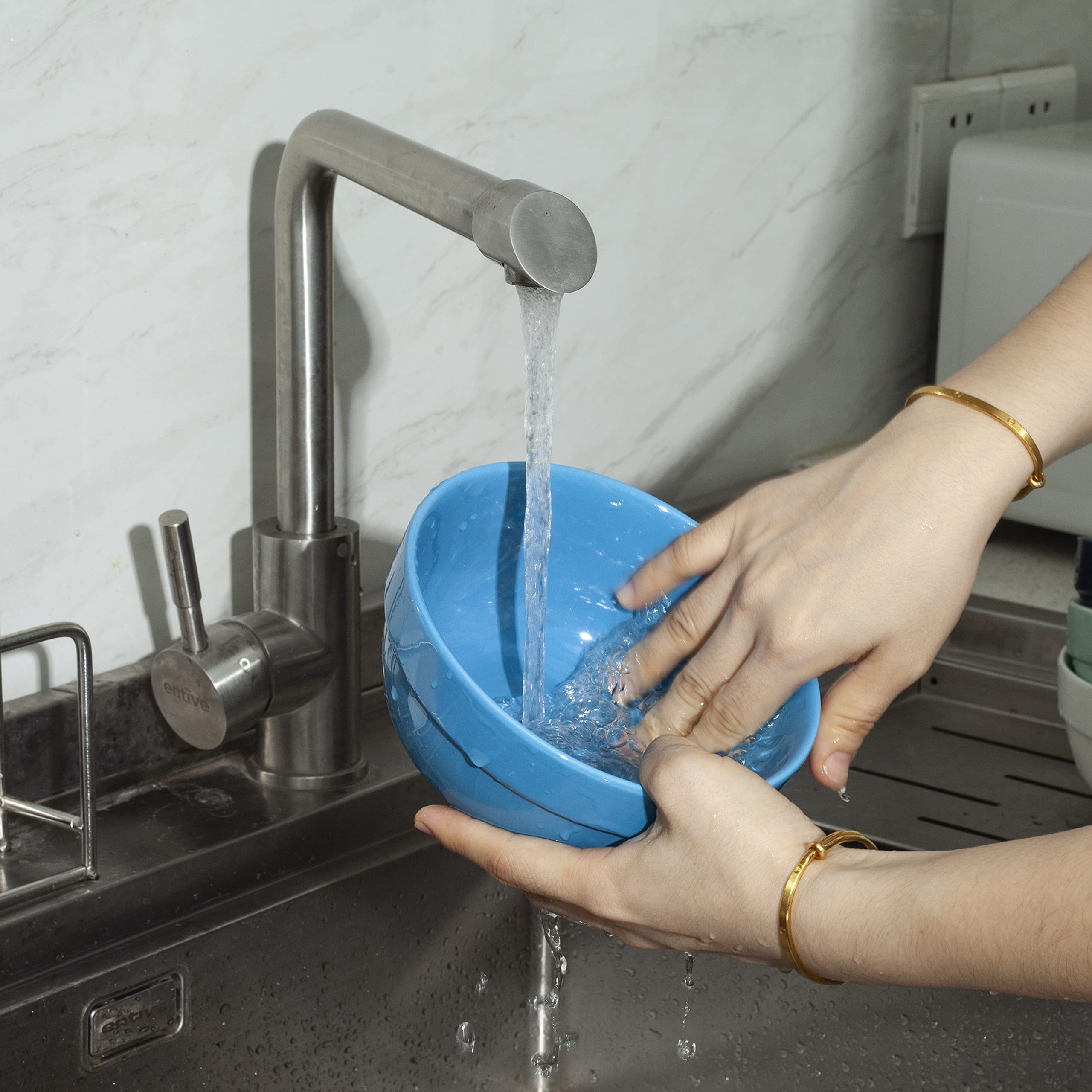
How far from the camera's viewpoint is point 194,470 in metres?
0.82

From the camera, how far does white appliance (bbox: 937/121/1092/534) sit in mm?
1098

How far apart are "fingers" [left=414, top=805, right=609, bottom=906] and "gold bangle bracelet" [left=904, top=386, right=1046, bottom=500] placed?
0.89 ft

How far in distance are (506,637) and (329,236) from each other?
0.24 metres

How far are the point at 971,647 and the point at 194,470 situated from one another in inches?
24.2

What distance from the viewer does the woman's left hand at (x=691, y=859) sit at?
0.56m

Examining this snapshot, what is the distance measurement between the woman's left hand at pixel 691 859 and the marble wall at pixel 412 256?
1.07 feet

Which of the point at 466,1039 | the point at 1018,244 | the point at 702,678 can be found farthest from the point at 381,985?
the point at 1018,244

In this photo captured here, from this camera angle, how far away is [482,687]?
0.74 metres

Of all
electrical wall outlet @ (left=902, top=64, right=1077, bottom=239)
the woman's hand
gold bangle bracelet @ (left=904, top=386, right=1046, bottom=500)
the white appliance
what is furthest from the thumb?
electrical wall outlet @ (left=902, top=64, right=1077, bottom=239)

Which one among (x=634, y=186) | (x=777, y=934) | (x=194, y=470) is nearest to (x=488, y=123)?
(x=634, y=186)

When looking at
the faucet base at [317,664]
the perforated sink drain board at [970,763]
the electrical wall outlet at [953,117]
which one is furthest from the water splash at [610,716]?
the electrical wall outlet at [953,117]

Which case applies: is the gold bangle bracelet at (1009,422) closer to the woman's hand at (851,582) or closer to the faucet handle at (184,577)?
the woman's hand at (851,582)

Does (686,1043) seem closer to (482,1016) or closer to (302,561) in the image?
(482,1016)

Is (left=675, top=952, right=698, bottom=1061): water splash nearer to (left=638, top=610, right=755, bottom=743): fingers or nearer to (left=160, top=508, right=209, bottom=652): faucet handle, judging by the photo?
(left=638, top=610, right=755, bottom=743): fingers
